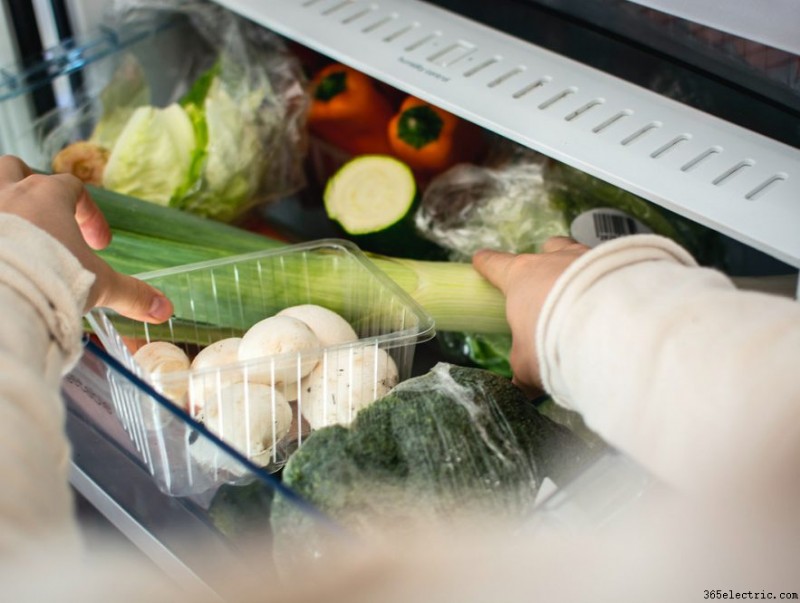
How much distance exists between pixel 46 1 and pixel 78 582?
1.05 meters

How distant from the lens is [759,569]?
38cm

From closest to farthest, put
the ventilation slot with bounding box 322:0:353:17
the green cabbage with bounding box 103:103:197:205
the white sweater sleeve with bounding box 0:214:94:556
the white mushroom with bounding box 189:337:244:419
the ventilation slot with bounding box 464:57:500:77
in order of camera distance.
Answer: the white sweater sleeve with bounding box 0:214:94:556
the white mushroom with bounding box 189:337:244:419
the ventilation slot with bounding box 464:57:500:77
the ventilation slot with bounding box 322:0:353:17
the green cabbage with bounding box 103:103:197:205

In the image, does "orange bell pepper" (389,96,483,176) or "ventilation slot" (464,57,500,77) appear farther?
"orange bell pepper" (389,96,483,176)

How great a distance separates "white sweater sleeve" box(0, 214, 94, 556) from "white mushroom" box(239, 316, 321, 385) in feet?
0.53

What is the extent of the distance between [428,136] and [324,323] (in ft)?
1.41

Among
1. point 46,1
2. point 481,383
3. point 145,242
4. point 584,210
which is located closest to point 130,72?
point 46,1

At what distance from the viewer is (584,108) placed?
33.0 inches

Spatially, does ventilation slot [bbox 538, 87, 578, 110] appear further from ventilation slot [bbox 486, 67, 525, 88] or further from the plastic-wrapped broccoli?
the plastic-wrapped broccoli

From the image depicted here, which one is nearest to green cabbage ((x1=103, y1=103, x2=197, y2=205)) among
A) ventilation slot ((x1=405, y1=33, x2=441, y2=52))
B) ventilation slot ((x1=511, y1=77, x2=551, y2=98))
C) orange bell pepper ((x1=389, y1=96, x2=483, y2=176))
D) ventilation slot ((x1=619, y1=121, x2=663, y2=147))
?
orange bell pepper ((x1=389, y1=96, x2=483, y2=176))

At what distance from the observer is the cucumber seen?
3.56 ft

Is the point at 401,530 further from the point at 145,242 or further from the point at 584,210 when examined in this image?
the point at 584,210

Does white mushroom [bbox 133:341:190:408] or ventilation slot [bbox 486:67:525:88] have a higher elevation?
ventilation slot [bbox 486:67:525:88]

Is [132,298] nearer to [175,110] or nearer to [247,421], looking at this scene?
[247,421]

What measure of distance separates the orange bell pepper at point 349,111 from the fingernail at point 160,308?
0.53 metres
